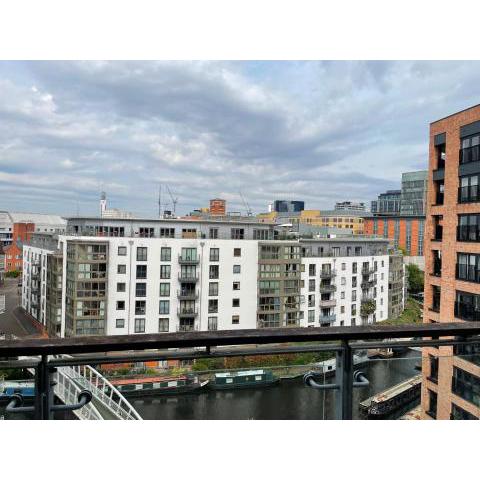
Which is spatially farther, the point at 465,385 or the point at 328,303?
the point at 328,303

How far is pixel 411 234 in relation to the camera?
3416 centimetres

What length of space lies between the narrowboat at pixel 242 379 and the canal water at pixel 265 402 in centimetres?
1

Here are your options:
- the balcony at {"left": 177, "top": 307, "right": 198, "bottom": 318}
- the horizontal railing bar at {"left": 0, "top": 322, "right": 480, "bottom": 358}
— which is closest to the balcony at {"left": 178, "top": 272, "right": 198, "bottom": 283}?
the balcony at {"left": 177, "top": 307, "right": 198, "bottom": 318}

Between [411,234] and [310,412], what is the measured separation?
118 feet

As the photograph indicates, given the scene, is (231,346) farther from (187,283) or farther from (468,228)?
(187,283)

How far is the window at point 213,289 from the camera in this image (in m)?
17.3

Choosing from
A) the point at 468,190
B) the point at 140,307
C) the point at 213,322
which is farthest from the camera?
the point at 213,322

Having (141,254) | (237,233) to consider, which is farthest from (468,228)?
(141,254)

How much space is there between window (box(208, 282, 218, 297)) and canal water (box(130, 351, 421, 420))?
16285 mm

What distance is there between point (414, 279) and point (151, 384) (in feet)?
97.1

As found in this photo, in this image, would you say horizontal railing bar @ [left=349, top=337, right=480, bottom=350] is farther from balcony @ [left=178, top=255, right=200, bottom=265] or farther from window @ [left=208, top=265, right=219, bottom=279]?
window @ [left=208, top=265, right=219, bottom=279]

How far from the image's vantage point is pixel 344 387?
1062 mm

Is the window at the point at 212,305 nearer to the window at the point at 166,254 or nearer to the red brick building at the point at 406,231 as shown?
the window at the point at 166,254
